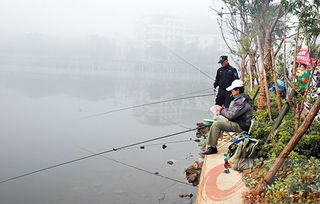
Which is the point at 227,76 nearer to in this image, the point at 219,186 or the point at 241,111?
the point at 241,111

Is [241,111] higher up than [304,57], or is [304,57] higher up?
[304,57]

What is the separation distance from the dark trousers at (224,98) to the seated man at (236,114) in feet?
7.28

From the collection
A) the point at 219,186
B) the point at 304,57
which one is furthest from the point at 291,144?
the point at 304,57

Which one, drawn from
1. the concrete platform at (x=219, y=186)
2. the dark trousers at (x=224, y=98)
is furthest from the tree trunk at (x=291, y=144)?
the dark trousers at (x=224, y=98)

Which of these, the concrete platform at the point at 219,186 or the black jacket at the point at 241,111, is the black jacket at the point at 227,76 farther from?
the concrete platform at the point at 219,186

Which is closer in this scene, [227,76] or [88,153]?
[227,76]

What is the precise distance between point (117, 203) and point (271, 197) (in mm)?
5420

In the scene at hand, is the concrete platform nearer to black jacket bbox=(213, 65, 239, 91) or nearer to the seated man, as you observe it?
the seated man

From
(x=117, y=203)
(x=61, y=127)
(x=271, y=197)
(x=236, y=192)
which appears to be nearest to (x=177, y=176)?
(x=117, y=203)

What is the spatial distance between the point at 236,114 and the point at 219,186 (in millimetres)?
1595

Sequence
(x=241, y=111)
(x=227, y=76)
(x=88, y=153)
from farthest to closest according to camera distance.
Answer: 1. (x=88, y=153)
2. (x=227, y=76)
3. (x=241, y=111)

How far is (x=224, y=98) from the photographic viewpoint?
8.66 metres

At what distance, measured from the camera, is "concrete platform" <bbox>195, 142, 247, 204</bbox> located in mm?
4676

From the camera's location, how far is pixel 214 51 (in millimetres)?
141875
